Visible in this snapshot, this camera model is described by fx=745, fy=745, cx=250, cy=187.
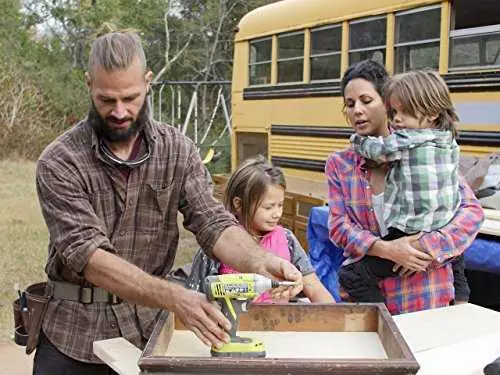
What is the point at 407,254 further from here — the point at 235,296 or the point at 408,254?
the point at 235,296

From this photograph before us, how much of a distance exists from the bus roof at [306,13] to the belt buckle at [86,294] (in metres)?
4.00

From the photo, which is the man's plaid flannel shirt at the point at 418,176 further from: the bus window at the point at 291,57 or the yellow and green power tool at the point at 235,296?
the bus window at the point at 291,57

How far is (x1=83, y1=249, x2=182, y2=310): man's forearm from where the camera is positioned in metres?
1.79

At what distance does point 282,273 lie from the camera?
1.94 m

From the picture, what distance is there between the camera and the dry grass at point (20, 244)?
19.0 feet

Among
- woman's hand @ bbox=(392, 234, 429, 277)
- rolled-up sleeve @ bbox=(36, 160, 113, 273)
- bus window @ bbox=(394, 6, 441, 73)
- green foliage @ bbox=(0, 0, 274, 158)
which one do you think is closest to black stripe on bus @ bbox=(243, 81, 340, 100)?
bus window @ bbox=(394, 6, 441, 73)

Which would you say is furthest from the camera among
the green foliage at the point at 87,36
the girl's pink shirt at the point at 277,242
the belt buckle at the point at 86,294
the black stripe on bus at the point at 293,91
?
the green foliage at the point at 87,36

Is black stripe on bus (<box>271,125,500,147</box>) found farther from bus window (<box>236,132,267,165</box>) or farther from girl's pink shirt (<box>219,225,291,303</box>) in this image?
girl's pink shirt (<box>219,225,291,303</box>)

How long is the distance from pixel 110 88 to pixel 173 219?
46cm

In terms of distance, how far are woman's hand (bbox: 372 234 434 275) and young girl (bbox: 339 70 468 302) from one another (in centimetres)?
2

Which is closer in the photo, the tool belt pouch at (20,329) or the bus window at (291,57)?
the tool belt pouch at (20,329)

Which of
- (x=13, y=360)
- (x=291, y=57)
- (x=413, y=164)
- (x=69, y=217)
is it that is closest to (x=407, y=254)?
(x=413, y=164)

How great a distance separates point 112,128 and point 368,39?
438 centimetres

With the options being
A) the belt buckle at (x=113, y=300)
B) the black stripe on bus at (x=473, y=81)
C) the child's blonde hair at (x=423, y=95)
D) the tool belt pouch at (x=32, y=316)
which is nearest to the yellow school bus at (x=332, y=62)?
the black stripe on bus at (x=473, y=81)
